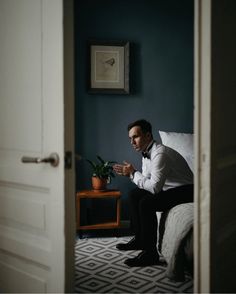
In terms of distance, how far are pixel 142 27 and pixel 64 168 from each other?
9.27 feet

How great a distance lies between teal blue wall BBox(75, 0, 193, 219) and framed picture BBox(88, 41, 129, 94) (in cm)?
7

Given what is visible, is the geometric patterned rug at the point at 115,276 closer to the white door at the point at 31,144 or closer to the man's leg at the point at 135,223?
the man's leg at the point at 135,223

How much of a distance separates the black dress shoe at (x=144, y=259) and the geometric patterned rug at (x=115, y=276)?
0.04 metres

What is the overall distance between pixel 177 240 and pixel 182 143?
1.40 metres

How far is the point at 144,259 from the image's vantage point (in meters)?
3.17

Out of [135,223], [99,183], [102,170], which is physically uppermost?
[102,170]

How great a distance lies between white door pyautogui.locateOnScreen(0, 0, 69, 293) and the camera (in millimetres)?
1878

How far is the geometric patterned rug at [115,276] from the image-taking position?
270cm

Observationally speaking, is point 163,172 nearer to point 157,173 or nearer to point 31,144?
point 157,173

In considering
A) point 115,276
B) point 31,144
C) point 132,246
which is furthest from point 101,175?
point 31,144

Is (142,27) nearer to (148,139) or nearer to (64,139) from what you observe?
(148,139)
